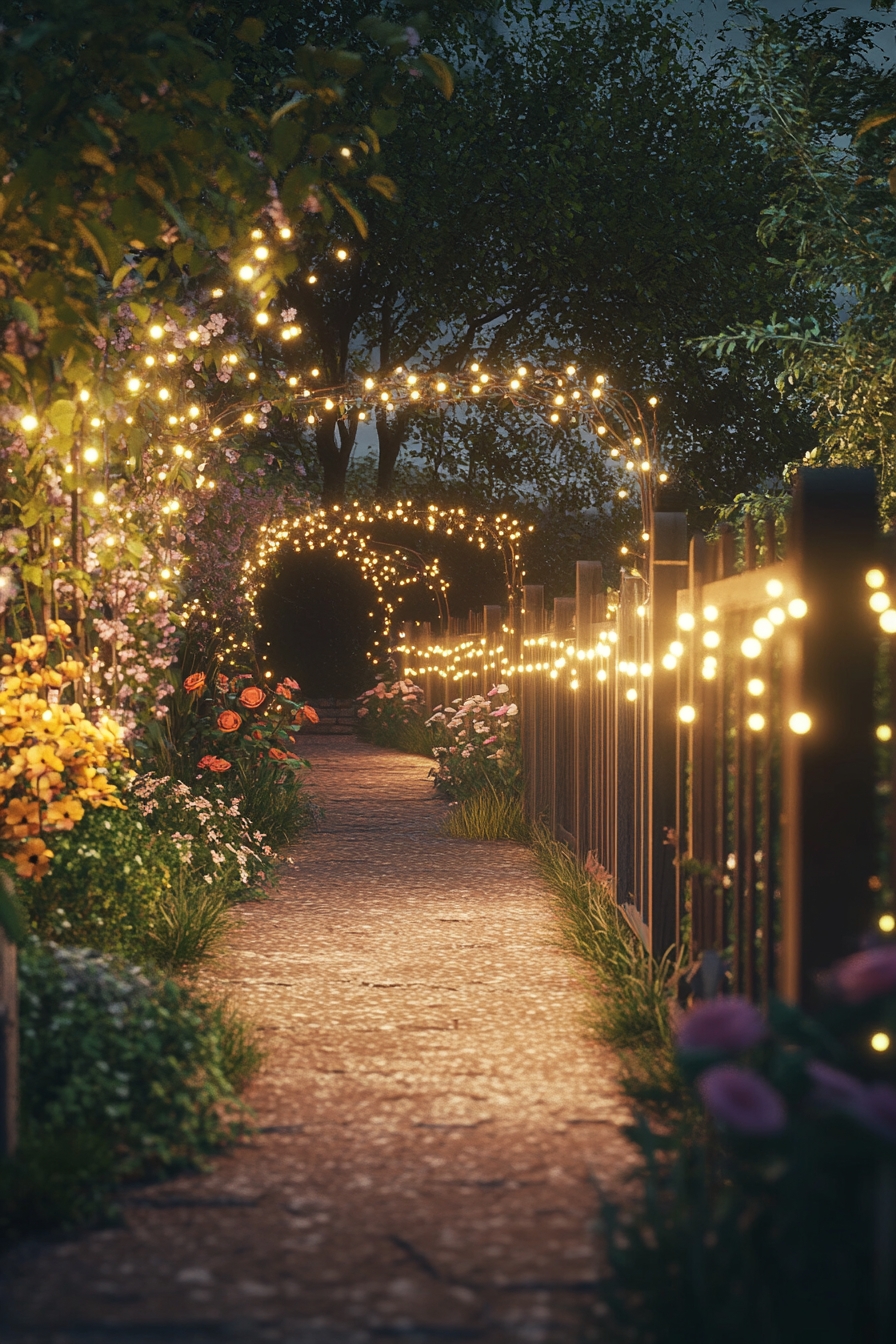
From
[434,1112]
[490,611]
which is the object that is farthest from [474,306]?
[434,1112]

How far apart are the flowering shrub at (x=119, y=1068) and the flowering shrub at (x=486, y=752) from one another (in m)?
6.35

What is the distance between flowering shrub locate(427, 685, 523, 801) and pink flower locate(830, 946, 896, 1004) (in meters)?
7.79

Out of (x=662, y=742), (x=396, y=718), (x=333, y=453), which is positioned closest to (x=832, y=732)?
(x=662, y=742)

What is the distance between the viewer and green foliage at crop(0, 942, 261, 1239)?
2891 millimetres

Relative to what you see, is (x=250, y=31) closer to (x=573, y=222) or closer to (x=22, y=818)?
(x=22, y=818)

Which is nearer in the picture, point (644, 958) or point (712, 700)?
point (712, 700)

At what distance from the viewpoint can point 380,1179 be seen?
3.14 m

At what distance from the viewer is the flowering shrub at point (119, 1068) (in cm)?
320

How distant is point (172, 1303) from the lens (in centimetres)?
250

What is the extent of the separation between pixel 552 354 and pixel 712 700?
18.4 meters

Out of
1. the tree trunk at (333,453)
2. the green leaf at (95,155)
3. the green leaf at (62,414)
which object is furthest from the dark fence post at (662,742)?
the tree trunk at (333,453)

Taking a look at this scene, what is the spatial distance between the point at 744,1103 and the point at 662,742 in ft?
10.2

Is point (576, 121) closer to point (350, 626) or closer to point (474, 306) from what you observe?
point (474, 306)

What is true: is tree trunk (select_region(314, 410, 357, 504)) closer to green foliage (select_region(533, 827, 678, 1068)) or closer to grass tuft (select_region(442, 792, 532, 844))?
grass tuft (select_region(442, 792, 532, 844))
